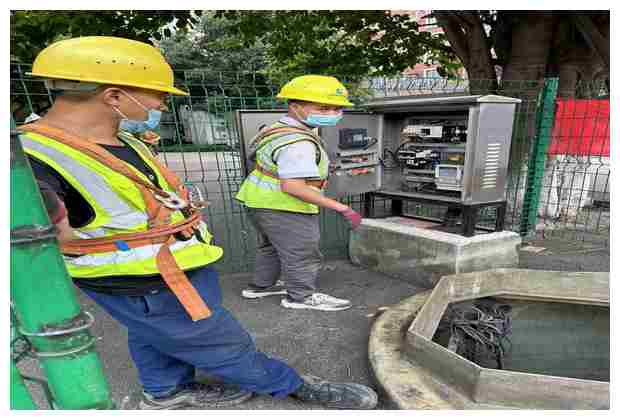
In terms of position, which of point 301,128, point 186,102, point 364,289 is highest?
point 186,102

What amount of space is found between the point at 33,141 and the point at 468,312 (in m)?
2.67

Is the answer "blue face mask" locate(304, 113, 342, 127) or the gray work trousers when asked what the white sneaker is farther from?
"blue face mask" locate(304, 113, 342, 127)

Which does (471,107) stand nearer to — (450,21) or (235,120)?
(235,120)

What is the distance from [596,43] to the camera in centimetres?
526

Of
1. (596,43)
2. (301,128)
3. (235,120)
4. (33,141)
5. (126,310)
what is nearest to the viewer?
(33,141)

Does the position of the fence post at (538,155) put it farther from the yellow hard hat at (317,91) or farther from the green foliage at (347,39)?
the green foliage at (347,39)

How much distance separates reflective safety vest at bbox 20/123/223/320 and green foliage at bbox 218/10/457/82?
6.72m

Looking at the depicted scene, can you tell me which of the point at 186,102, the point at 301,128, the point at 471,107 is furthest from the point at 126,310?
the point at 471,107

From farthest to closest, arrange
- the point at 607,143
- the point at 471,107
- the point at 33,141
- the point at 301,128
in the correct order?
the point at 607,143
the point at 471,107
the point at 301,128
the point at 33,141

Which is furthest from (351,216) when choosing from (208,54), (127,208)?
(208,54)

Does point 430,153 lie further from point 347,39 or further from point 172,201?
point 347,39

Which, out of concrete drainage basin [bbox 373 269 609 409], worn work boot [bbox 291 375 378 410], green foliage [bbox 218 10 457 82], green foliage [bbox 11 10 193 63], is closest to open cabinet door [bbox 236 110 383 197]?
concrete drainage basin [bbox 373 269 609 409]

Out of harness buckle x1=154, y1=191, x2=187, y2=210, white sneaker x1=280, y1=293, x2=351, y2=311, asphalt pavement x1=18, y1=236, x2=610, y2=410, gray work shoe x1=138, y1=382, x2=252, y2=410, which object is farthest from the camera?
white sneaker x1=280, y1=293, x2=351, y2=311

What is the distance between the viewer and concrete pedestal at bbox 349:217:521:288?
327cm
